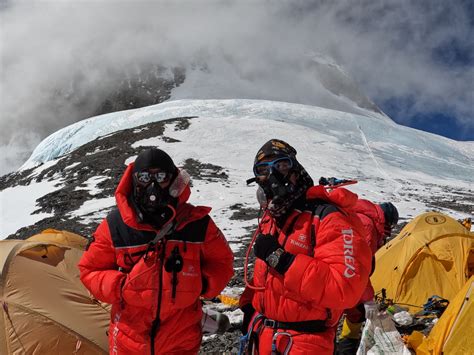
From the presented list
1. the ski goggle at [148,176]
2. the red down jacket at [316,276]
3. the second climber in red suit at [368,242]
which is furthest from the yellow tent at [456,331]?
the ski goggle at [148,176]

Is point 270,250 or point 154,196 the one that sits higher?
point 154,196

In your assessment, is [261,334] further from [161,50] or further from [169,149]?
[161,50]

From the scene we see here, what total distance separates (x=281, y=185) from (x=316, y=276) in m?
0.73

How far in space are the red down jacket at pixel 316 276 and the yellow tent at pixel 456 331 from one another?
2.01 m

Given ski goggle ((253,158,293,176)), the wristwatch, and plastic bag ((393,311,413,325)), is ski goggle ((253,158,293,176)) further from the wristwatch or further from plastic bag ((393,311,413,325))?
plastic bag ((393,311,413,325))

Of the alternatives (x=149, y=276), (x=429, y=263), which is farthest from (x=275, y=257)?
(x=429, y=263)

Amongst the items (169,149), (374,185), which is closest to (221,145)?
(169,149)

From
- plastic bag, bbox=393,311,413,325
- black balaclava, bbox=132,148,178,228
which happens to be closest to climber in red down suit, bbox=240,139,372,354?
black balaclava, bbox=132,148,178,228

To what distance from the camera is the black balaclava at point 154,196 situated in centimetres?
325

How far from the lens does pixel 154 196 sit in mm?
3229

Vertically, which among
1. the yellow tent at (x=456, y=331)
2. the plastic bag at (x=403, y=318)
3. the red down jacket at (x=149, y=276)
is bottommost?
the plastic bag at (x=403, y=318)

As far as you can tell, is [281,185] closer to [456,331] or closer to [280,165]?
[280,165]

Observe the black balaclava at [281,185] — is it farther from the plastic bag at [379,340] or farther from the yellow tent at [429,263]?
the yellow tent at [429,263]

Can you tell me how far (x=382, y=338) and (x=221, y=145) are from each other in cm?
2939
